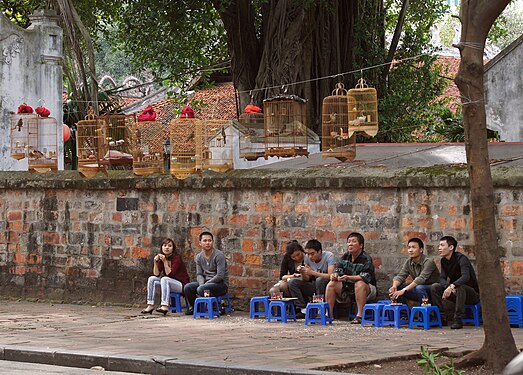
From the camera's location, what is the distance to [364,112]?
14.6 metres

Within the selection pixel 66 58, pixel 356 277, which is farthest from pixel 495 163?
pixel 66 58

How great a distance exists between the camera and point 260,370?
9.35 m

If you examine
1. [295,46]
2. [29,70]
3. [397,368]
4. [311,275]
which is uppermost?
[295,46]

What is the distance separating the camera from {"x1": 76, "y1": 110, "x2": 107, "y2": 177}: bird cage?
15383 millimetres

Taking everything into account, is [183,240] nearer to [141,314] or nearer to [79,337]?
[141,314]

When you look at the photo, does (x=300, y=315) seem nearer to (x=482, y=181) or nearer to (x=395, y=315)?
(x=395, y=315)

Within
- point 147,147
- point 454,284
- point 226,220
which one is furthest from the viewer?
point 147,147

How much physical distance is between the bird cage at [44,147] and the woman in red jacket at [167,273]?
2333 millimetres

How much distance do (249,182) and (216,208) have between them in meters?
0.73

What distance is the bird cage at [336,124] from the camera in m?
14.8

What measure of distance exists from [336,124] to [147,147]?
2.69m

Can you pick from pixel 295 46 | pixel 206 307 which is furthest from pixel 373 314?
pixel 295 46

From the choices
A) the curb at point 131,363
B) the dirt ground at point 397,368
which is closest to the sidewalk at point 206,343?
the curb at point 131,363

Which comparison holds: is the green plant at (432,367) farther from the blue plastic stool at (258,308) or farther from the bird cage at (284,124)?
the bird cage at (284,124)
